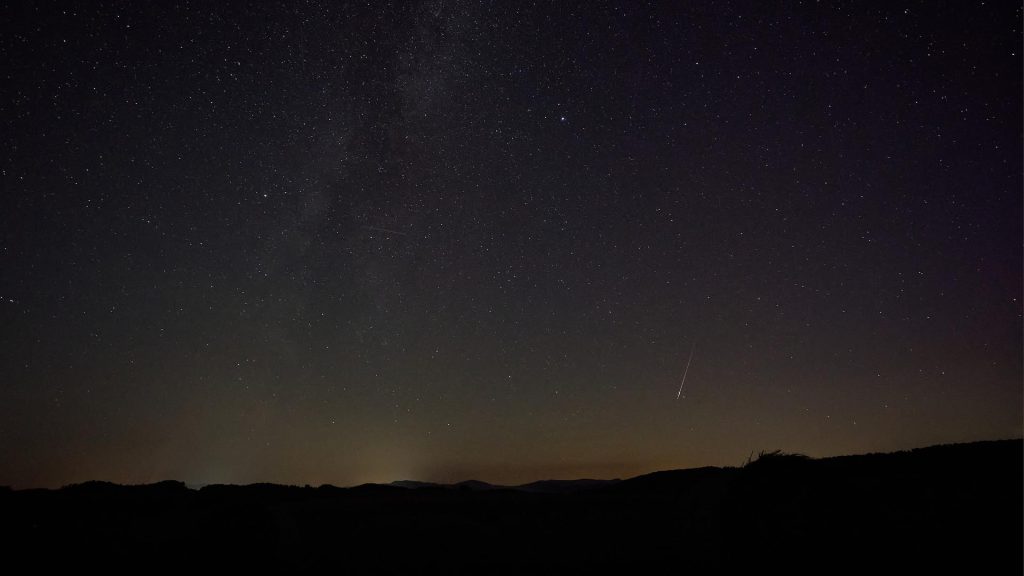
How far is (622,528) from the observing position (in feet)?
46.9

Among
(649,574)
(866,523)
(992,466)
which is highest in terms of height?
(992,466)

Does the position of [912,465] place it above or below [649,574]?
above

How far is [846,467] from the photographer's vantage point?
26.4ft

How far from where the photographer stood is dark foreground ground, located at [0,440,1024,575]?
6156 millimetres

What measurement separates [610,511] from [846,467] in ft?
32.4

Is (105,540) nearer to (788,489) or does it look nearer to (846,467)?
(788,489)

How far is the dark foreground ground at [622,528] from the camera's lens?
6156 mm

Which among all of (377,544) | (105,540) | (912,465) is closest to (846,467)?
(912,465)

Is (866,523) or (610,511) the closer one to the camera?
(866,523)

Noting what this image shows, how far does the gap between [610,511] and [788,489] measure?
940 centimetres

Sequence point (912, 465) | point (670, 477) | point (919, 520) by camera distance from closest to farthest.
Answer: point (919, 520), point (912, 465), point (670, 477)

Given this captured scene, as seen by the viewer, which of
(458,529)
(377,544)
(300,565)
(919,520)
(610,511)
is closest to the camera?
(919,520)

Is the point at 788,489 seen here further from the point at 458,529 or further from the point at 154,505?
the point at 154,505

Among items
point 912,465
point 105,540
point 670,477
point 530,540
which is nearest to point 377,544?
point 530,540
